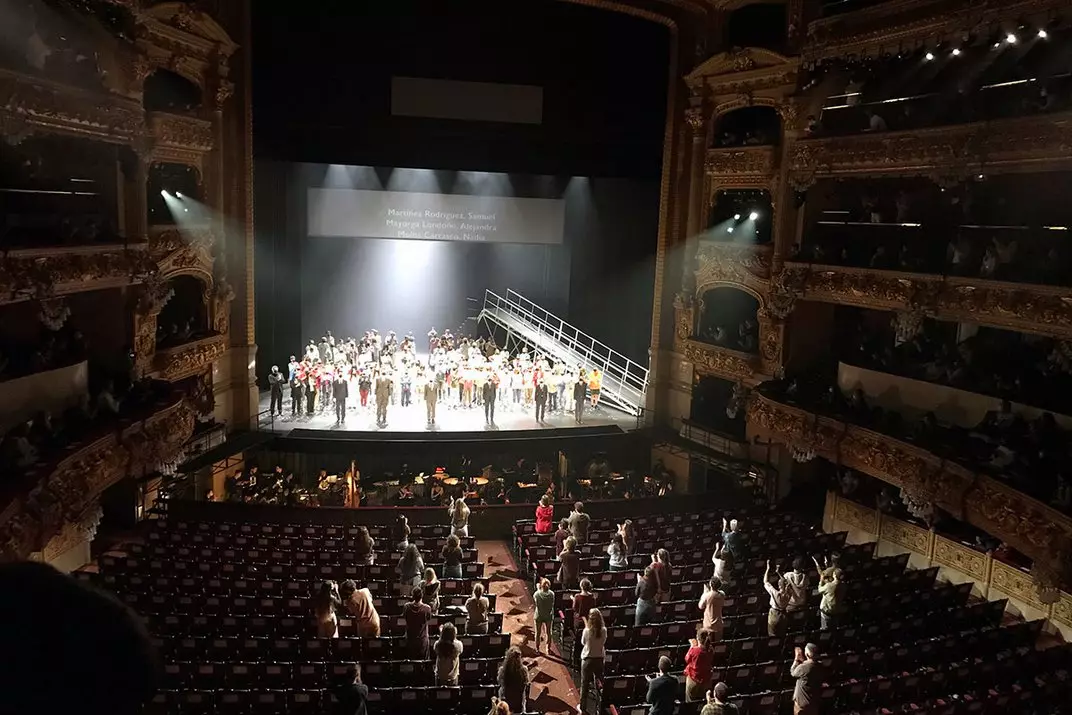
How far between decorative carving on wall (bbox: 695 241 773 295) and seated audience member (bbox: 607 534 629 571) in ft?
34.5

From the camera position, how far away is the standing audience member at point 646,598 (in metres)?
12.1

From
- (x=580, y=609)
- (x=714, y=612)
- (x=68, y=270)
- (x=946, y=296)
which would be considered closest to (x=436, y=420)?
(x=68, y=270)

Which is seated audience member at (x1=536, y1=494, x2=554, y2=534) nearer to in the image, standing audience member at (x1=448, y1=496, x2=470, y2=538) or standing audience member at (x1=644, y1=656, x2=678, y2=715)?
standing audience member at (x1=448, y1=496, x2=470, y2=538)

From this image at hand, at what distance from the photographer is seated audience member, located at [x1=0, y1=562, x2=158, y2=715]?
1712mm

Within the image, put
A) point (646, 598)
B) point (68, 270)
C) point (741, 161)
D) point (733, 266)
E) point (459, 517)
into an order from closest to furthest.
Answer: point (646, 598) < point (68, 270) < point (459, 517) < point (741, 161) < point (733, 266)

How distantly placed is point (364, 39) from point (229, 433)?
1160 cm

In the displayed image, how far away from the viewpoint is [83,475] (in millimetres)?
13016

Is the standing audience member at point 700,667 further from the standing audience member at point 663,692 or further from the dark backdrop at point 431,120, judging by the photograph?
the dark backdrop at point 431,120

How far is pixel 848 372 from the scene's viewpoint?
19.9 meters

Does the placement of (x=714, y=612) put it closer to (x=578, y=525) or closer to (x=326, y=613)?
(x=578, y=525)

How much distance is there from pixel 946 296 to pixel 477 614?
11.3 m

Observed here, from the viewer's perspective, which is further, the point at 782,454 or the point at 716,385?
the point at 716,385

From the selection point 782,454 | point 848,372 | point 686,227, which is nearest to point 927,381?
point 848,372

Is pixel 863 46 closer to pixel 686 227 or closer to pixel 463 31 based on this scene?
pixel 686 227
